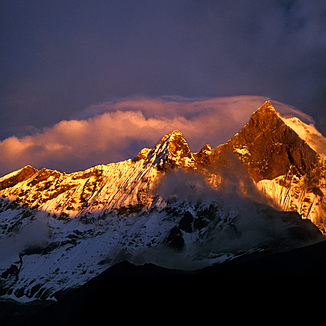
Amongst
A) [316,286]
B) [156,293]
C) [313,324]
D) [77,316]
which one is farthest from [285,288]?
[77,316]

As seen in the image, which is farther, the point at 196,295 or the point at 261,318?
the point at 196,295

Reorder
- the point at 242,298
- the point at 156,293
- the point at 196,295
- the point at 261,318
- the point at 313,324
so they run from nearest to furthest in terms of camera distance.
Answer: the point at 313,324 → the point at 261,318 → the point at 242,298 → the point at 196,295 → the point at 156,293

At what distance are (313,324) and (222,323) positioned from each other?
31148mm

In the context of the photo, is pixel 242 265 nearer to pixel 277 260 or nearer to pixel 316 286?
pixel 277 260

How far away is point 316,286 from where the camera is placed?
147 meters

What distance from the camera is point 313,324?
Result: 132625mm

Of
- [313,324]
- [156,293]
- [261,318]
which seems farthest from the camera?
[156,293]

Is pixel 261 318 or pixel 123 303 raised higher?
pixel 123 303

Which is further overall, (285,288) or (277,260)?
(277,260)

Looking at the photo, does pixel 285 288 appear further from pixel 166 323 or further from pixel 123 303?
pixel 123 303

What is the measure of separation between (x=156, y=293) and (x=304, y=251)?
61.7 metres

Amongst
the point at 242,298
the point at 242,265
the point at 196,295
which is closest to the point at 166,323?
the point at 196,295

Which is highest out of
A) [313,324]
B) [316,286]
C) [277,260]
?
[277,260]

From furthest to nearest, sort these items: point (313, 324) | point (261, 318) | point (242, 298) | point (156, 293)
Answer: point (156, 293) < point (242, 298) < point (261, 318) < point (313, 324)
